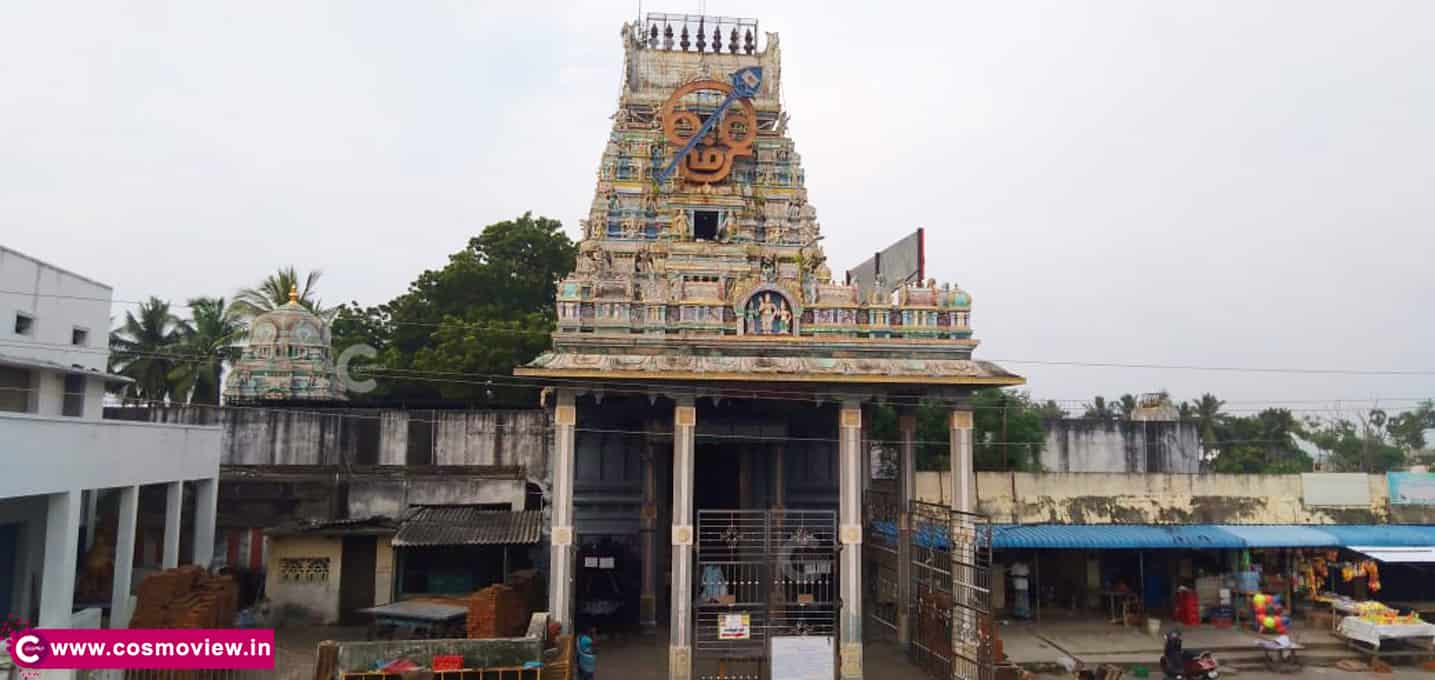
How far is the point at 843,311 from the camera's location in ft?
69.2

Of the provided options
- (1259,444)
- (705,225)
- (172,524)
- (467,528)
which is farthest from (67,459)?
(1259,444)

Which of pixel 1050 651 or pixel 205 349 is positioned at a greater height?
pixel 205 349

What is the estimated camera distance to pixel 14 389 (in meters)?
22.3

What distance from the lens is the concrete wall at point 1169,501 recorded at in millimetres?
28938

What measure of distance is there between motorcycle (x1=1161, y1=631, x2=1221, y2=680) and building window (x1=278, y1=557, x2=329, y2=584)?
814 inches

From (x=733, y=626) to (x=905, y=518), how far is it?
7.06 meters

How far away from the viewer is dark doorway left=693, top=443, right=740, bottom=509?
1069 inches

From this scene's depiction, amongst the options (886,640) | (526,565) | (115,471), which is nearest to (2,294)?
(115,471)

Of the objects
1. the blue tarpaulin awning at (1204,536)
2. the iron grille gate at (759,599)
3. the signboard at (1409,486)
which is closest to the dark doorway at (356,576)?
the iron grille gate at (759,599)

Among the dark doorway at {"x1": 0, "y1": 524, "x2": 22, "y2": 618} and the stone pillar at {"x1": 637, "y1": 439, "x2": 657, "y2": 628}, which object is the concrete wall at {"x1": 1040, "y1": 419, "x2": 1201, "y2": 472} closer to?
the stone pillar at {"x1": 637, "y1": 439, "x2": 657, "y2": 628}

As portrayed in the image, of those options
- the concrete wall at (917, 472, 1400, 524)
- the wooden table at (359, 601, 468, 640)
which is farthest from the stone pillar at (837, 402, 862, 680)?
the concrete wall at (917, 472, 1400, 524)

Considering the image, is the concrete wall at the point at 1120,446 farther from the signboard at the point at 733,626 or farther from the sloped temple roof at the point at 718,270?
the signboard at the point at 733,626

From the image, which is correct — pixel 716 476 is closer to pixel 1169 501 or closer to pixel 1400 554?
pixel 1169 501

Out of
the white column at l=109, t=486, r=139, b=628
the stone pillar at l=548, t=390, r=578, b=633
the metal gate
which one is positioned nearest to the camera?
the metal gate
